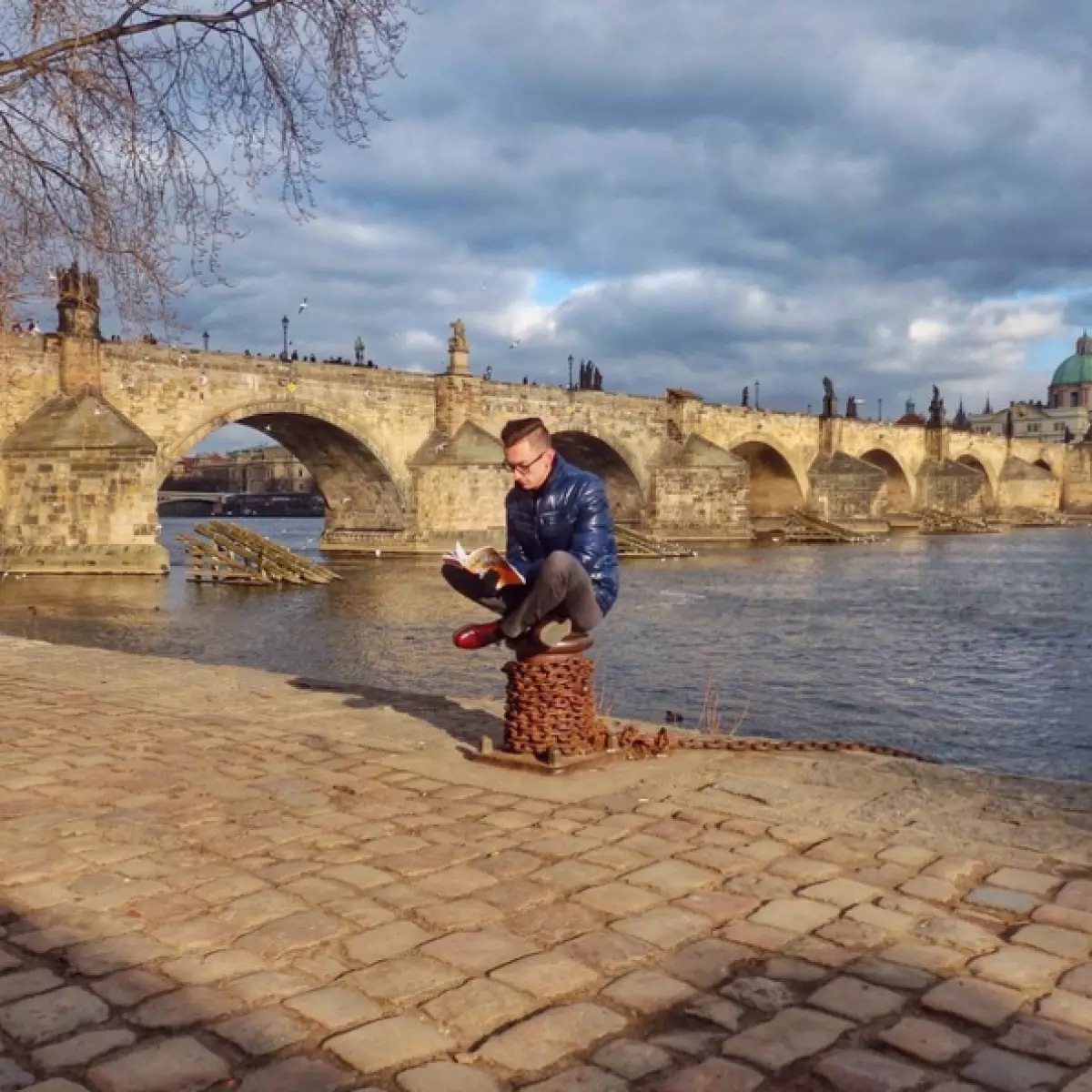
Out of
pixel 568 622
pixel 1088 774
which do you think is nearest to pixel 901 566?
pixel 1088 774

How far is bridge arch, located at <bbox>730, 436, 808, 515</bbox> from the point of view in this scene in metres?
53.7

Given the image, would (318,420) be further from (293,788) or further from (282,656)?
(293,788)

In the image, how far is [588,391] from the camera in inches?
1658

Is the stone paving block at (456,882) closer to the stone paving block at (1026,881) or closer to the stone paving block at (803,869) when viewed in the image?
the stone paving block at (803,869)

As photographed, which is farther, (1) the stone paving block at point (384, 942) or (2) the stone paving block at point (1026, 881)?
(2) the stone paving block at point (1026, 881)

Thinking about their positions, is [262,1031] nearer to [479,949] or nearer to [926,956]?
[479,949]

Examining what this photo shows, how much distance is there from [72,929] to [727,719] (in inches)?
288

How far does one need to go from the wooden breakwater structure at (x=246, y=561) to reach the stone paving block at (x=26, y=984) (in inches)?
894

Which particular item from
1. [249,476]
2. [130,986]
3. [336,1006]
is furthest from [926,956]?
[249,476]

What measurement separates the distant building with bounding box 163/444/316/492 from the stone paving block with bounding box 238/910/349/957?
120 meters

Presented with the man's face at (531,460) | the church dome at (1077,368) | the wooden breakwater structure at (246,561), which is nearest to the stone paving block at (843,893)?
the man's face at (531,460)

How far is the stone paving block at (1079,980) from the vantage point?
2.60 meters

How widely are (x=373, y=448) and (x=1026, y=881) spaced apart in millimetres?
31496

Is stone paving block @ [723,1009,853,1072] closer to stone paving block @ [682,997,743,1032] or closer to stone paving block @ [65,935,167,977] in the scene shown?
stone paving block @ [682,997,743,1032]
